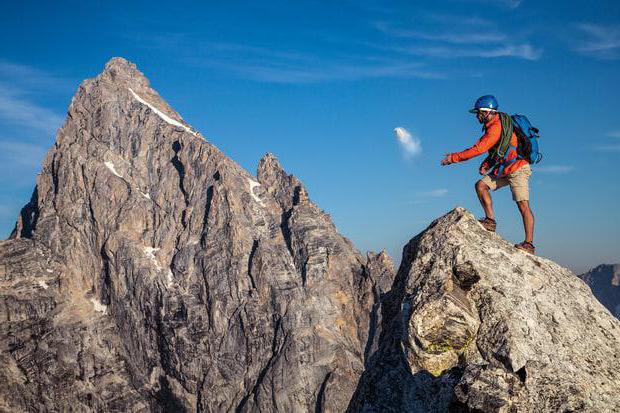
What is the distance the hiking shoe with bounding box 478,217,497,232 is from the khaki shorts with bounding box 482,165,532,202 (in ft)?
3.94

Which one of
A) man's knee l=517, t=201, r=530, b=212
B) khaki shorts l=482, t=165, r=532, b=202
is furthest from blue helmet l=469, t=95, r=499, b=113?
man's knee l=517, t=201, r=530, b=212

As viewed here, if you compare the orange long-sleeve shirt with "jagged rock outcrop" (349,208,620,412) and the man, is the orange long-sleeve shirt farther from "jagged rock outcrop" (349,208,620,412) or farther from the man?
"jagged rock outcrop" (349,208,620,412)

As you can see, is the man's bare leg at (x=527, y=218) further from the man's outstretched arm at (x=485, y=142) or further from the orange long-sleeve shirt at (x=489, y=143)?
the man's outstretched arm at (x=485, y=142)

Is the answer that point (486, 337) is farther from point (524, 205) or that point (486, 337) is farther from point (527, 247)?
point (524, 205)

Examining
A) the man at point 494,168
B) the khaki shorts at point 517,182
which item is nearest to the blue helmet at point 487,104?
the man at point 494,168

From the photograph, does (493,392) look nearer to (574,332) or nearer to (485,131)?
(574,332)

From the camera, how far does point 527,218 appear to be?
1493 cm

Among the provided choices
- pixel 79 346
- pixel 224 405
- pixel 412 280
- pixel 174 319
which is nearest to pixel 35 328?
pixel 79 346

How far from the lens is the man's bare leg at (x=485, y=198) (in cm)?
1462

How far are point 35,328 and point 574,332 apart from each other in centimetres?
21301

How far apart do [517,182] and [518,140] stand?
1060mm

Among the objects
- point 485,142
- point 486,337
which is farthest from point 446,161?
point 486,337

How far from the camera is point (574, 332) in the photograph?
12.0 m

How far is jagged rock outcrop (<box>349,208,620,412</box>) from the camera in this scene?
1016 cm
